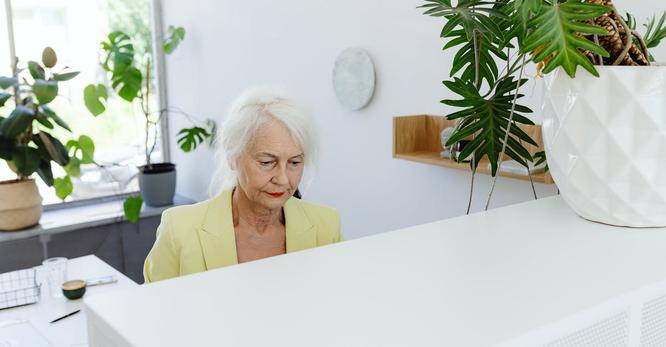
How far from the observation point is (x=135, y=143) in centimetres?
526

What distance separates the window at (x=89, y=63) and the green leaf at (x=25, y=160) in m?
0.76

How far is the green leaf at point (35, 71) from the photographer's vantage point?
403 centimetres

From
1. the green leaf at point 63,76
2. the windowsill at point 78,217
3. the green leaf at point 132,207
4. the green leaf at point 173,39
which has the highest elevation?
the green leaf at point 173,39

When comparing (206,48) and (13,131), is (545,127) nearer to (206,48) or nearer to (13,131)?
(13,131)

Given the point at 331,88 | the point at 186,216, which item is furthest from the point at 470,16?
the point at 331,88

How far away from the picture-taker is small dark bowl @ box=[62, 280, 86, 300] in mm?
2342

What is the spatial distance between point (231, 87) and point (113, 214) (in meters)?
1.35

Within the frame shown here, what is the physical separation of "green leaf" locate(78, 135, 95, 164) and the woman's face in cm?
302

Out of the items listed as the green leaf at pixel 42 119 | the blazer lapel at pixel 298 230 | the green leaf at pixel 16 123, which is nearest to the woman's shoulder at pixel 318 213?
the blazer lapel at pixel 298 230

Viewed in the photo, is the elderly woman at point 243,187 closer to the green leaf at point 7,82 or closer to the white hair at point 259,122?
the white hair at point 259,122

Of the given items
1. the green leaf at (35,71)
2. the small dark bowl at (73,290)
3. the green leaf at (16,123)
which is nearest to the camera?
the small dark bowl at (73,290)

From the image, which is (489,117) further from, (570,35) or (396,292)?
(396,292)

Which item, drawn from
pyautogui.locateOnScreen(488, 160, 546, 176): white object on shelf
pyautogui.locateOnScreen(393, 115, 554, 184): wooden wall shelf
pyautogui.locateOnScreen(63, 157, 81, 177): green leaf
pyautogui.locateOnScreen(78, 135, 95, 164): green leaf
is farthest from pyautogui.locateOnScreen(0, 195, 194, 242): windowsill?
pyautogui.locateOnScreen(488, 160, 546, 176): white object on shelf

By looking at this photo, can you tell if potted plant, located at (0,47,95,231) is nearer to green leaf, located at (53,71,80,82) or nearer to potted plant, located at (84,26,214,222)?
green leaf, located at (53,71,80,82)
